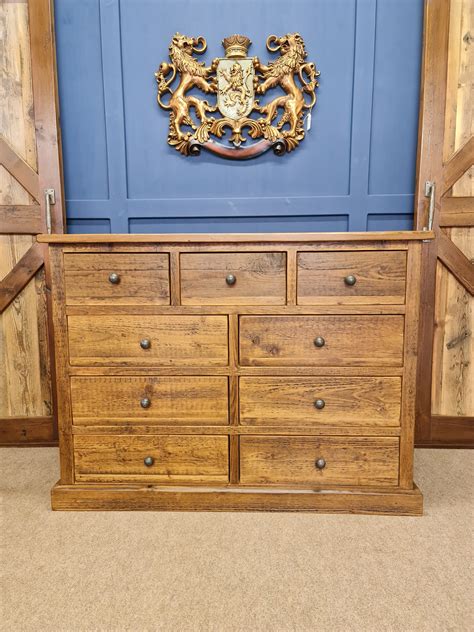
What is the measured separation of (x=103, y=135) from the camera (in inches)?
91.4

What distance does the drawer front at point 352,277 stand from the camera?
163 cm

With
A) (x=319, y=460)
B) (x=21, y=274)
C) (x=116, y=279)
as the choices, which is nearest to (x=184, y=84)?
(x=116, y=279)

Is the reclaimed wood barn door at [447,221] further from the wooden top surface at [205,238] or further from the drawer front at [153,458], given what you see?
the drawer front at [153,458]

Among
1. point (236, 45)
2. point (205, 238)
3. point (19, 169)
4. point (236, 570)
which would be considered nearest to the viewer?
point (236, 570)

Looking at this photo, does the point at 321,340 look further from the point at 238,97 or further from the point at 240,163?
the point at 238,97

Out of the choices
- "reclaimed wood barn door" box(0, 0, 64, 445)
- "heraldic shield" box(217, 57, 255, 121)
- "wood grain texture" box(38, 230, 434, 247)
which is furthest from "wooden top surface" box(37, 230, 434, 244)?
"heraldic shield" box(217, 57, 255, 121)

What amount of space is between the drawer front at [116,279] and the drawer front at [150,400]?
1.10ft

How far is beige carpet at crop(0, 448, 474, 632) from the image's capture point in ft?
4.02

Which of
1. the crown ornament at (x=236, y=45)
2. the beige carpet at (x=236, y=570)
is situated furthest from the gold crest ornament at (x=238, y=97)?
the beige carpet at (x=236, y=570)

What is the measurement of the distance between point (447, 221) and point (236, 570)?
2001 millimetres

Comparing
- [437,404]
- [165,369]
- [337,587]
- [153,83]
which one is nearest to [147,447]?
[165,369]

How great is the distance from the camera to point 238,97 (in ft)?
7.32

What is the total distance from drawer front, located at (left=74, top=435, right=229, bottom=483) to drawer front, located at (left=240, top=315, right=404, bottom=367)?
0.41 meters

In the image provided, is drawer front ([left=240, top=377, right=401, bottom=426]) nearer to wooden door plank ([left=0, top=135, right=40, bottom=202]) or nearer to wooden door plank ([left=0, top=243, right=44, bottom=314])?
wooden door plank ([left=0, top=243, right=44, bottom=314])
